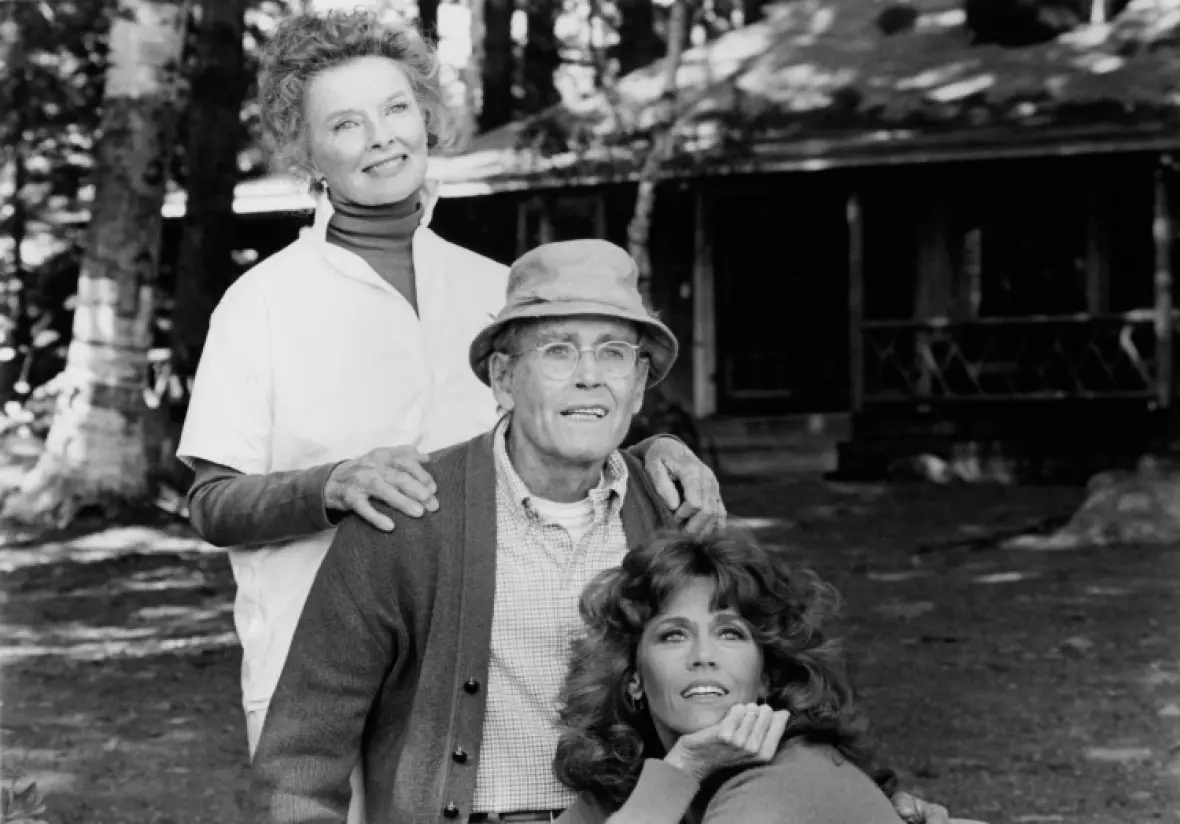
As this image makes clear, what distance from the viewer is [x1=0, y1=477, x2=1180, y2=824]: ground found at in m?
5.87

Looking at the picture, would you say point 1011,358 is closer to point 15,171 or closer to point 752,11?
point 752,11

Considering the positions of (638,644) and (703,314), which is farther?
(703,314)

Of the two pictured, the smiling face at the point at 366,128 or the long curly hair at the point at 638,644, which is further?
the smiling face at the point at 366,128

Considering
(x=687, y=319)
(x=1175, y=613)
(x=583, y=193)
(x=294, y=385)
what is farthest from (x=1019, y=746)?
(x=687, y=319)

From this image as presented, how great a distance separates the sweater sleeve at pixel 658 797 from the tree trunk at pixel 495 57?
8.79 metres

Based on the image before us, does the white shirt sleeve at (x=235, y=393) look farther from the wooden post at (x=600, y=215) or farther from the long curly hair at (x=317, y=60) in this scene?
the wooden post at (x=600, y=215)

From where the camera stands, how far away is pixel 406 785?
2.28 metres

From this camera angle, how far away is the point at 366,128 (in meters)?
2.68

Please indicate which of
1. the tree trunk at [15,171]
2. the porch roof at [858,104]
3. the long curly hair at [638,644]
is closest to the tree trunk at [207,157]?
the tree trunk at [15,171]

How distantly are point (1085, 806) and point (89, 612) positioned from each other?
471cm

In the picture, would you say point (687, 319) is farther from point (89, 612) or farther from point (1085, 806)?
point (1085, 806)

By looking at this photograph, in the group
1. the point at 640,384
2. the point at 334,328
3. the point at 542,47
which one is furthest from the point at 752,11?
the point at 640,384

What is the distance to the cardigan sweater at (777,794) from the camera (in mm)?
1994

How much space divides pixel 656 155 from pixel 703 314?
2.12 m
